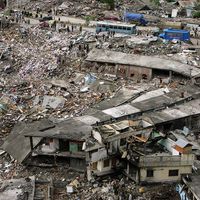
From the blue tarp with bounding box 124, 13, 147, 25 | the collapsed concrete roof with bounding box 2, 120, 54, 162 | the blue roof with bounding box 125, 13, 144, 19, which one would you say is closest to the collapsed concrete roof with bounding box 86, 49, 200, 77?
the collapsed concrete roof with bounding box 2, 120, 54, 162

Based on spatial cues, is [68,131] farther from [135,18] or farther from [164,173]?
[135,18]

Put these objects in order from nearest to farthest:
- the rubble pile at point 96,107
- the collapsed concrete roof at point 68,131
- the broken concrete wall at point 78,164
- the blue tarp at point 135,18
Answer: the rubble pile at point 96,107 < the collapsed concrete roof at point 68,131 < the broken concrete wall at point 78,164 < the blue tarp at point 135,18

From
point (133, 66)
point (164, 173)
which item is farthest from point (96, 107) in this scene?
point (164, 173)

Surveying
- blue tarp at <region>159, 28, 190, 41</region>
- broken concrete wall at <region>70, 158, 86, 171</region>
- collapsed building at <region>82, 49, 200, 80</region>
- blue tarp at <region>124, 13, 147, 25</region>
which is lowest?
broken concrete wall at <region>70, 158, 86, 171</region>

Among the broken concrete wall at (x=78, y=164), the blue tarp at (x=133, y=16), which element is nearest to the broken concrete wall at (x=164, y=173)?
the broken concrete wall at (x=78, y=164)

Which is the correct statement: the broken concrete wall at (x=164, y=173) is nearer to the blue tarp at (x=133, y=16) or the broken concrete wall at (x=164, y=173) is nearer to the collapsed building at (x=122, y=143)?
the collapsed building at (x=122, y=143)

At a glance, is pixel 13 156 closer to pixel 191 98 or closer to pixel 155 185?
pixel 155 185

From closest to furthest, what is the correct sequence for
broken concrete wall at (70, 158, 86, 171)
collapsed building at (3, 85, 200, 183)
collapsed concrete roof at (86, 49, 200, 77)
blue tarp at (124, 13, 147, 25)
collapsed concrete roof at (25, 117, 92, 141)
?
collapsed building at (3, 85, 200, 183)
collapsed concrete roof at (25, 117, 92, 141)
broken concrete wall at (70, 158, 86, 171)
collapsed concrete roof at (86, 49, 200, 77)
blue tarp at (124, 13, 147, 25)

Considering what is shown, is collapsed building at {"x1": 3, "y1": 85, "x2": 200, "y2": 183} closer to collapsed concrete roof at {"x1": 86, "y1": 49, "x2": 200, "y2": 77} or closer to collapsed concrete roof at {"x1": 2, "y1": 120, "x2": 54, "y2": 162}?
collapsed concrete roof at {"x1": 2, "y1": 120, "x2": 54, "y2": 162}
